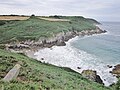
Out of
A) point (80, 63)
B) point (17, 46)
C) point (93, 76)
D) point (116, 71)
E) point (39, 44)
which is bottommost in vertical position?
point (39, 44)

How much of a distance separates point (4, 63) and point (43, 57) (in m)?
35.7

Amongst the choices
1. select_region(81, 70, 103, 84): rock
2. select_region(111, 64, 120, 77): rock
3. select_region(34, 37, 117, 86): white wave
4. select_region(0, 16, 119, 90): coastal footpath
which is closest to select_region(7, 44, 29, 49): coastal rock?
select_region(0, 16, 119, 90): coastal footpath

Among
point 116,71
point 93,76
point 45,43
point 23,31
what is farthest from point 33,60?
point 23,31

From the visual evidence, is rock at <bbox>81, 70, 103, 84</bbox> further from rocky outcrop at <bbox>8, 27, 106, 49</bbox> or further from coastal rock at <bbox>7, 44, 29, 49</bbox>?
rocky outcrop at <bbox>8, 27, 106, 49</bbox>

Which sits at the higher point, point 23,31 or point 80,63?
point 23,31

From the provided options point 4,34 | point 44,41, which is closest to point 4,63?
point 44,41

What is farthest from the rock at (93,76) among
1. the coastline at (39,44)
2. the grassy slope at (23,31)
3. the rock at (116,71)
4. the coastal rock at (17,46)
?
the grassy slope at (23,31)

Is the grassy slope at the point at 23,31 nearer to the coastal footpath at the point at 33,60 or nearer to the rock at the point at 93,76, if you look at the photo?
the coastal footpath at the point at 33,60

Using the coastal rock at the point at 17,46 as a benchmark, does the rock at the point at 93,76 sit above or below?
above

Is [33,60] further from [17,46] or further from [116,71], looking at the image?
[17,46]

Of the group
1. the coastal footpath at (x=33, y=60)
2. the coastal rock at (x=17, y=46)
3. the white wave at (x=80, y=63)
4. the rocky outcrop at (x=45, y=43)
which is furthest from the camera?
the rocky outcrop at (x=45, y=43)

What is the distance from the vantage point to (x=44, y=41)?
3487 inches

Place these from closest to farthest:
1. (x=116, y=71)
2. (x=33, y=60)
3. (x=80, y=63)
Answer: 1. (x=33, y=60)
2. (x=116, y=71)
3. (x=80, y=63)

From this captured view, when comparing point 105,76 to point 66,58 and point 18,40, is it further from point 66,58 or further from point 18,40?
point 18,40
